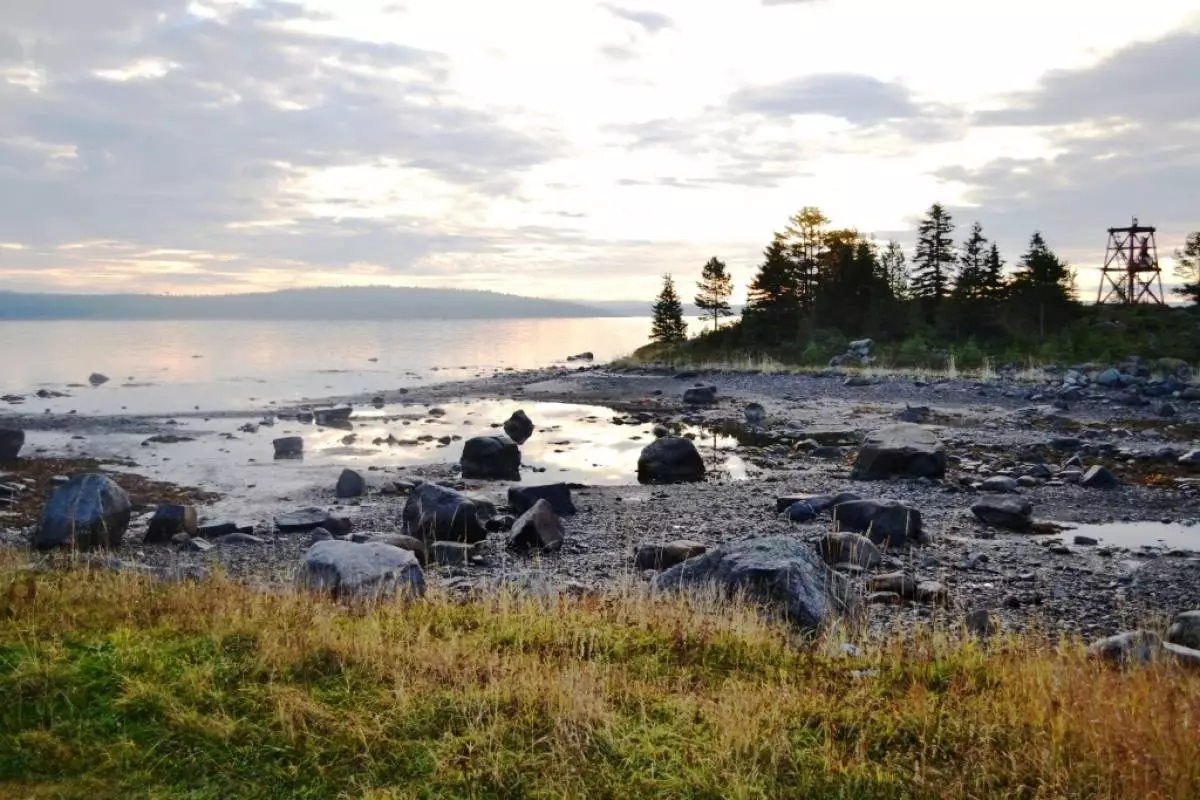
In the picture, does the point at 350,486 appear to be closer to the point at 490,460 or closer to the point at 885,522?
the point at 490,460

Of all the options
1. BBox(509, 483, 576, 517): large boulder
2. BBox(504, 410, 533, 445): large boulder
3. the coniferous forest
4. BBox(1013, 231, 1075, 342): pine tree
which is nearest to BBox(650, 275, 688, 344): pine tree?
the coniferous forest

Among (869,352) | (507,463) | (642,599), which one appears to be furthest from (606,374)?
(642,599)

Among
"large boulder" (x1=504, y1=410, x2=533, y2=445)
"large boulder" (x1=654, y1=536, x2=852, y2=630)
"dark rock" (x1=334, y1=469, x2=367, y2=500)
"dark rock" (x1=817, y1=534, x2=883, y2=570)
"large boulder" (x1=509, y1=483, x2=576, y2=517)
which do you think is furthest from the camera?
"large boulder" (x1=504, y1=410, x2=533, y2=445)

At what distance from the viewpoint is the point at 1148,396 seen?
34.1 meters

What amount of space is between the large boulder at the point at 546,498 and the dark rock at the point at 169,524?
6.12m

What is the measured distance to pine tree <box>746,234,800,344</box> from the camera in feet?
215

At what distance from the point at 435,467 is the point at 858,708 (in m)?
19.3

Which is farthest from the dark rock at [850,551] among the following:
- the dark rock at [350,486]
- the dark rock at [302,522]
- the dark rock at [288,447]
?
the dark rock at [288,447]

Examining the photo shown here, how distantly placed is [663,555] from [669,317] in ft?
221

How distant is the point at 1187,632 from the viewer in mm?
8547

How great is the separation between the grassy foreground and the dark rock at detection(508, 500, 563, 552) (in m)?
6.19

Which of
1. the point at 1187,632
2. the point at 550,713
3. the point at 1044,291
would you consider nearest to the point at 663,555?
the point at 1187,632

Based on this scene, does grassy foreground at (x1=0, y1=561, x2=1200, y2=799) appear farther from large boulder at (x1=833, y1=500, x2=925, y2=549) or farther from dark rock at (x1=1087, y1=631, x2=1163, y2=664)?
large boulder at (x1=833, y1=500, x2=925, y2=549)

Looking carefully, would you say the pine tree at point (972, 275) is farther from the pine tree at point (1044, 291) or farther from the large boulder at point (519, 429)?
the large boulder at point (519, 429)
